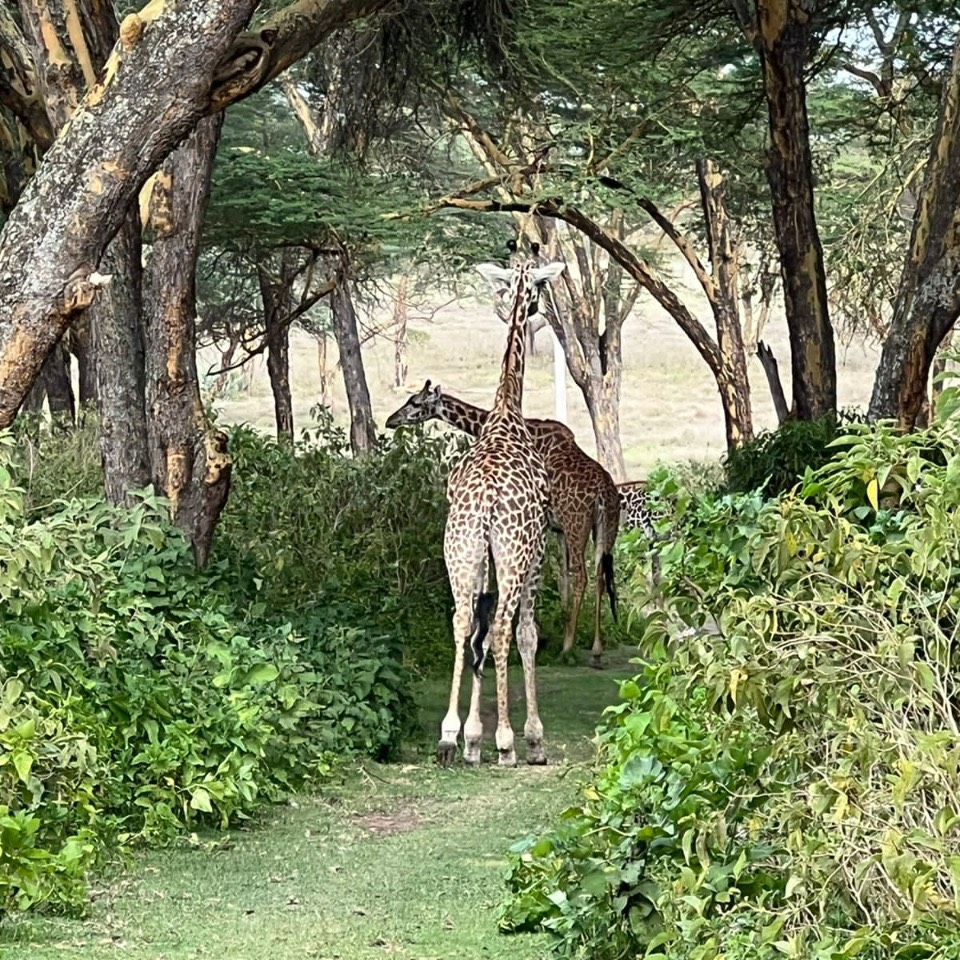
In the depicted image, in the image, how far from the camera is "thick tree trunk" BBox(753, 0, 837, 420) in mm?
10922

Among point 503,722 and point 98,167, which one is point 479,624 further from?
point 98,167

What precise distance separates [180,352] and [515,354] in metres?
1.90

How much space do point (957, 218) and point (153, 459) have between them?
384cm

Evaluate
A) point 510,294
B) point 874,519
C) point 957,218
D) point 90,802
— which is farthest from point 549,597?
point 874,519

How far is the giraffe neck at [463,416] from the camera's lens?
1068 cm

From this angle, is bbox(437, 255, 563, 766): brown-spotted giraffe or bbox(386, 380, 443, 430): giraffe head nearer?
bbox(437, 255, 563, 766): brown-spotted giraffe

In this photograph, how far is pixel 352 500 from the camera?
1190cm

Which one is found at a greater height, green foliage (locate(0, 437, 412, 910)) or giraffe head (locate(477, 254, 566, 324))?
giraffe head (locate(477, 254, 566, 324))

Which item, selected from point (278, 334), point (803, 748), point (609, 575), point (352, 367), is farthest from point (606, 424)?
point (803, 748)

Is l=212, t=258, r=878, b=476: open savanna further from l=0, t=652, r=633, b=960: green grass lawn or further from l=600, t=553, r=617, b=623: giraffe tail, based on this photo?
l=0, t=652, r=633, b=960: green grass lawn

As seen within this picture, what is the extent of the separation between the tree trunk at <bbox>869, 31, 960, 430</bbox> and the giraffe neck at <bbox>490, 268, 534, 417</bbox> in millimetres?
1958

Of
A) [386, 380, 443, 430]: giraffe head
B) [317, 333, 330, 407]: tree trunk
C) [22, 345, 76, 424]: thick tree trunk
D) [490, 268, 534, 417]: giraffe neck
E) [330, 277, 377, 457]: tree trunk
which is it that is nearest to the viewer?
[490, 268, 534, 417]: giraffe neck

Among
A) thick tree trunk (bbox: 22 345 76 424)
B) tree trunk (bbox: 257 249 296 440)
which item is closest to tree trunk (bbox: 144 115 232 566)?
thick tree trunk (bbox: 22 345 76 424)

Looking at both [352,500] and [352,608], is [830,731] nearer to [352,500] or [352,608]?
[352,608]
